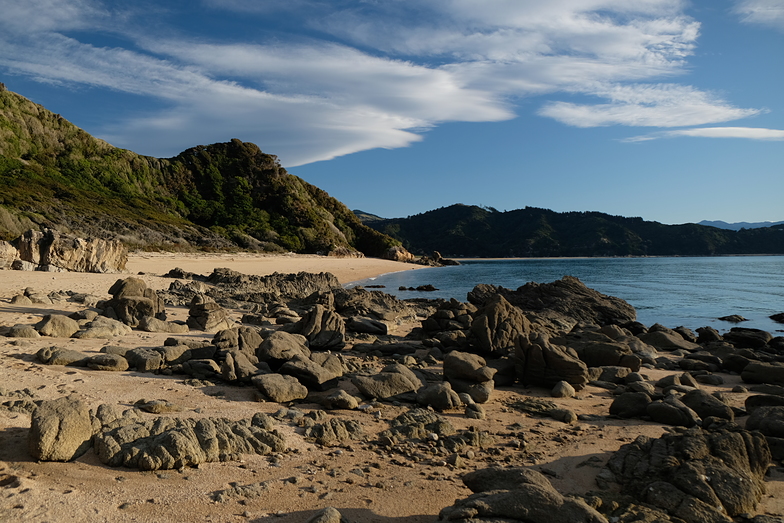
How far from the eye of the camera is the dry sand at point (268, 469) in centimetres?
428

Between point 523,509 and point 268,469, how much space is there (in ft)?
8.97

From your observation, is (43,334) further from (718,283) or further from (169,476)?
(718,283)

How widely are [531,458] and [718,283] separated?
48.7 metres

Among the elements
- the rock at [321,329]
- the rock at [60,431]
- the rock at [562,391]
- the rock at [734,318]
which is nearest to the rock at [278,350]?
the rock at [321,329]

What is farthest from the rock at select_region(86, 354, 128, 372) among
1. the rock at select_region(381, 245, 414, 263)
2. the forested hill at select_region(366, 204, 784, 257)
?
the forested hill at select_region(366, 204, 784, 257)

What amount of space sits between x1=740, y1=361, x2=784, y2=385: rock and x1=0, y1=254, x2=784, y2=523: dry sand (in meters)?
5.60

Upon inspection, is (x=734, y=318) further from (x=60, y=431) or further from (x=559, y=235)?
(x=559, y=235)

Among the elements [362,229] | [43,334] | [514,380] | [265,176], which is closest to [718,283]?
[514,380]

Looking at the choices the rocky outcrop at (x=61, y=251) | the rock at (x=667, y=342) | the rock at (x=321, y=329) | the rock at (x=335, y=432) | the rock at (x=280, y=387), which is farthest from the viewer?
the rocky outcrop at (x=61, y=251)

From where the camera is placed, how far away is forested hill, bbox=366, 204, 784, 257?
146125mm

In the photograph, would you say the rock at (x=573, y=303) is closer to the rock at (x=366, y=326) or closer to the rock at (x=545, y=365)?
the rock at (x=366, y=326)

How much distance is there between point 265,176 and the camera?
315 ft

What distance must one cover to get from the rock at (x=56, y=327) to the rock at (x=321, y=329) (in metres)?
4.88

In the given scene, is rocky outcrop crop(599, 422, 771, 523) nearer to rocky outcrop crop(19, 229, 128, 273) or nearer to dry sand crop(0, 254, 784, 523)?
dry sand crop(0, 254, 784, 523)
